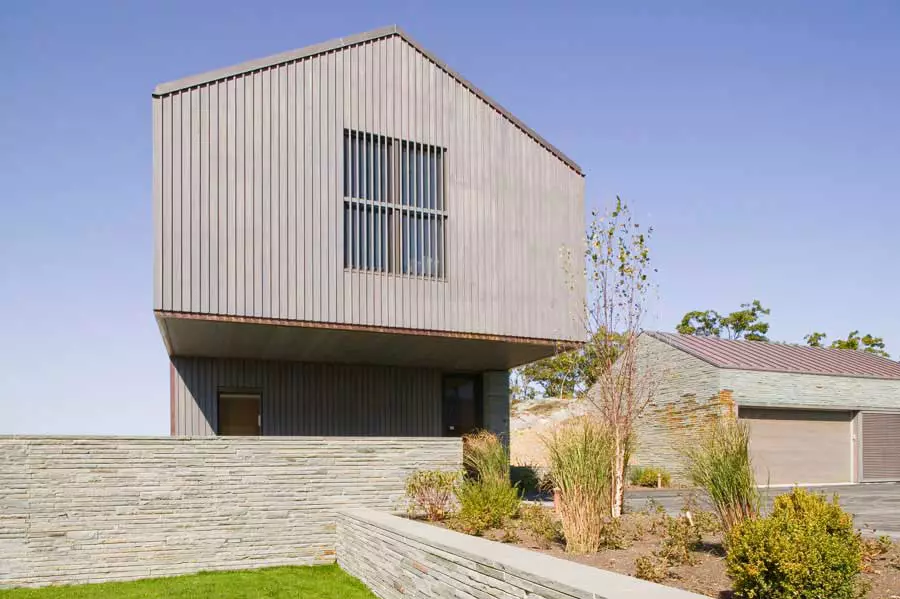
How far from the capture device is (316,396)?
15.5m

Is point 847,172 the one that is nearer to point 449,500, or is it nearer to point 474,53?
point 474,53

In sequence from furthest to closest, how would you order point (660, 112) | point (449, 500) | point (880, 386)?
1. point (880, 386)
2. point (660, 112)
3. point (449, 500)

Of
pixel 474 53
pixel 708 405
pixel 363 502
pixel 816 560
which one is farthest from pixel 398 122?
pixel 708 405

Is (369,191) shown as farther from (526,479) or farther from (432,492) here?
(526,479)

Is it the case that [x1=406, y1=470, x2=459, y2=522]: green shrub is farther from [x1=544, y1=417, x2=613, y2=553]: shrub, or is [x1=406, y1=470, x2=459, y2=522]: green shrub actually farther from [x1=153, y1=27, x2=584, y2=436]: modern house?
[x1=544, y1=417, x2=613, y2=553]: shrub

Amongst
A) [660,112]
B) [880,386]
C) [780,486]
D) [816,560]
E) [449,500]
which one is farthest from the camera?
[880,386]

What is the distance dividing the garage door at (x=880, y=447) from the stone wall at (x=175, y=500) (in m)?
16.8

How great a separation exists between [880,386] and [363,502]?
1821 centimetres

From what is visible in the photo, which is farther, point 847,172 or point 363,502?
point 847,172

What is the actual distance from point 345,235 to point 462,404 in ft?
19.8

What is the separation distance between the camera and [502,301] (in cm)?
1373

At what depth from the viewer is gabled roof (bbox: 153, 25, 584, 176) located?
11.6m

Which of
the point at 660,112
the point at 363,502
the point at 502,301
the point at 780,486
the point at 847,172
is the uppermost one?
the point at 660,112

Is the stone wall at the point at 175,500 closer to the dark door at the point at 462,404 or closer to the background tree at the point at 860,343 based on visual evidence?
the dark door at the point at 462,404
